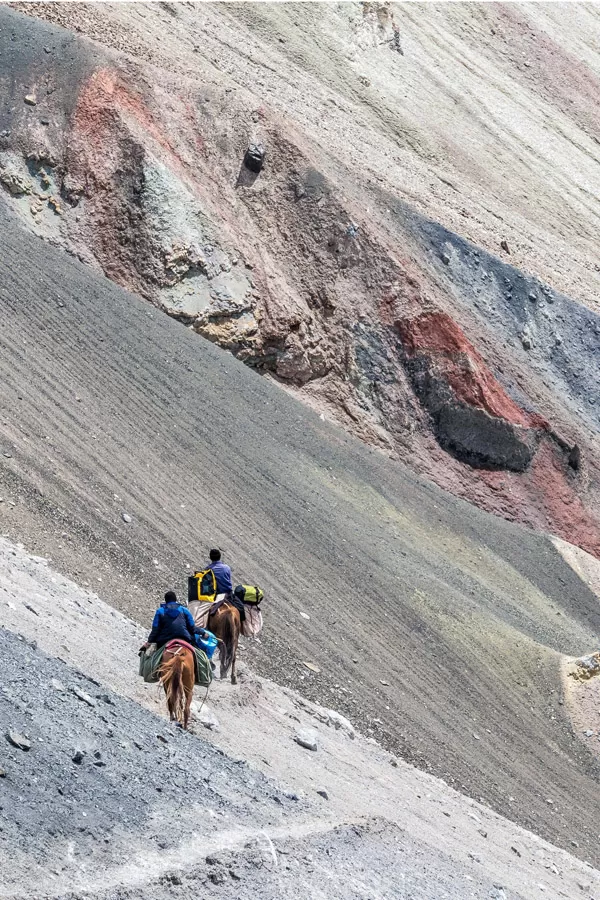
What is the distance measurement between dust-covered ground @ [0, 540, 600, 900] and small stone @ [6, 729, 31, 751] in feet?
0.16

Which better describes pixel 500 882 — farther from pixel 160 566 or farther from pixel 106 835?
pixel 160 566

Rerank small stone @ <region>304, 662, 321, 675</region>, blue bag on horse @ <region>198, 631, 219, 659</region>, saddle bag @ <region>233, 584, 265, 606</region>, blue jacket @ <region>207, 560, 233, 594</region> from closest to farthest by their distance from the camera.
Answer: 1. blue bag on horse @ <region>198, 631, 219, 659</region>
2. blue jacket @ <region>207, 560, 233, 594</region>
3. saddle bag @ <region>233, 584, 265, 606</region>
4. small stone @ <region>304, 662, 321, 675</region>

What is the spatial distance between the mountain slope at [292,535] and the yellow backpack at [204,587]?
247 centimetres

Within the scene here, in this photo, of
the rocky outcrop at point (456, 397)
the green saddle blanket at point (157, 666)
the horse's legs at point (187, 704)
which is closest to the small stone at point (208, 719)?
the horse's legs at point (187, 704)

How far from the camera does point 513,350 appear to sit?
1249 inches

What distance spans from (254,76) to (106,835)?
31.6 m

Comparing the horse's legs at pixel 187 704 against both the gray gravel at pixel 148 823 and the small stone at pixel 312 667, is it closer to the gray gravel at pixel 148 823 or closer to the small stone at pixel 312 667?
the gray gravel at pixel 148 823

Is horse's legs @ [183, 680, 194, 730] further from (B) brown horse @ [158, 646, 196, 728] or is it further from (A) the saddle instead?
(A) the saddle

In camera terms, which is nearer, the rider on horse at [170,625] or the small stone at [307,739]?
the rider on horse at [170,625]

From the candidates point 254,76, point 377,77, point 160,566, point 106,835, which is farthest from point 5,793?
point 377,77

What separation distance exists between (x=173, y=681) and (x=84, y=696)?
91cm

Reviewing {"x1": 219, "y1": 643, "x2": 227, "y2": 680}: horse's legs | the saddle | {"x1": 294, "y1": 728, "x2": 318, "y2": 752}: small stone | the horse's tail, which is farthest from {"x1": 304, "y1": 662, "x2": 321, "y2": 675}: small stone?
the saddle

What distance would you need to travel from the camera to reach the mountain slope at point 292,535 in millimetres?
17172

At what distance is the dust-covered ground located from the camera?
8.52m
